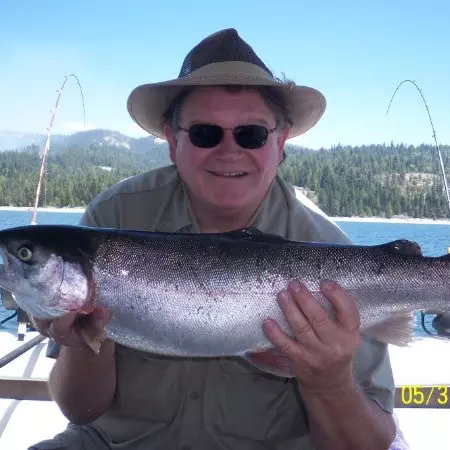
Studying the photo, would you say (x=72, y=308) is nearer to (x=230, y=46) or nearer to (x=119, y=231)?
(x=119, y=231)

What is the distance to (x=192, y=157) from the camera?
3516mm

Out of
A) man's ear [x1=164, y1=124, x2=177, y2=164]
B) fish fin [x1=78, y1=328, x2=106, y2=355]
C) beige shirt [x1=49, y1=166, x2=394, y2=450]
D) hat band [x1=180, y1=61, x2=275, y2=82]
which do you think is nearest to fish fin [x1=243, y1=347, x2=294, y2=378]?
beige shirt [x1=49, y1=166, x2=394, y2=450]

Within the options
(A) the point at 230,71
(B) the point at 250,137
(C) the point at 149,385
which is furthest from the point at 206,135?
(C) the point at 149,385

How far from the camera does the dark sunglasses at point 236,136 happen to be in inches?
137

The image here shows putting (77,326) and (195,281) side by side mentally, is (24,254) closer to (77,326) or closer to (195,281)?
(77,326)

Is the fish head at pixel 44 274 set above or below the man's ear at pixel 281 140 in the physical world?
below

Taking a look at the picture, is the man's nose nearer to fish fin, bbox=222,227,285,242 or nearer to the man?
the man

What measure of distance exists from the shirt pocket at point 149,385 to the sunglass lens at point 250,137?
4.68 ft

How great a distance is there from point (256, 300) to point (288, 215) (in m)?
0.98

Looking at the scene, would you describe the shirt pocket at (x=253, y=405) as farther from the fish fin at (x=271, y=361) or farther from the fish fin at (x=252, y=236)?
the fish fin at (x=252, y=236)

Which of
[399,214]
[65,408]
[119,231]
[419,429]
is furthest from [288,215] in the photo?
[399,214]

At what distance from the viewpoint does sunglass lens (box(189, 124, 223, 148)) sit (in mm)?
3495

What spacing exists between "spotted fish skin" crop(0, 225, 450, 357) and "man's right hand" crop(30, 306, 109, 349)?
5 cm

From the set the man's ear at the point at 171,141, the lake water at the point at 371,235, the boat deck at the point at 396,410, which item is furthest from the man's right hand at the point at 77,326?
the lake water at the point at 371,235
